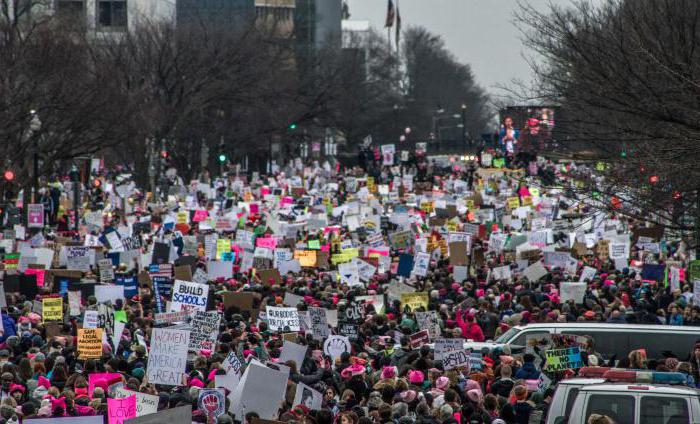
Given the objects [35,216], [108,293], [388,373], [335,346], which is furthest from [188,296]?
[35,216]

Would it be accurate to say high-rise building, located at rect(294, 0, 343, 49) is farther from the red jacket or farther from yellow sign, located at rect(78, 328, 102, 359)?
yellow sign, located at rect(78, 328, 102, 359)

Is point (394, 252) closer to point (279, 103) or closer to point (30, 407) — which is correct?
point (30, 407)

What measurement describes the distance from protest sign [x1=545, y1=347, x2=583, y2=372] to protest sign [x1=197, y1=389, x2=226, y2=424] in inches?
150

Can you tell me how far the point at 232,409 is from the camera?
47.9 feet

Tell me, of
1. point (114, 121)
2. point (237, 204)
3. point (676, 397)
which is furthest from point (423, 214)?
point (676, 397)

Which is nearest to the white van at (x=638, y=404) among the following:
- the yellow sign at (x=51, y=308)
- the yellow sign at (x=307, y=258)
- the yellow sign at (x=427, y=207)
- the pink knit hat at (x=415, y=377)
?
the pink knit hat at (x=415, y=377)

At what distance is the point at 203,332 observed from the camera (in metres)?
17.4

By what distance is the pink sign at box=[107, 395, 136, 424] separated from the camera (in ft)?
42.5

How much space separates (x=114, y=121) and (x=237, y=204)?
7224 mm

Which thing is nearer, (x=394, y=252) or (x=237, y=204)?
(x=394, y=252)

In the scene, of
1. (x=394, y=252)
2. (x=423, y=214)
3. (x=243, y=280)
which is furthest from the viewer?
(x=423, y=214)

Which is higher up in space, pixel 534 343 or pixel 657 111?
pixel 657 111

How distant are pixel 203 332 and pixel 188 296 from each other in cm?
281

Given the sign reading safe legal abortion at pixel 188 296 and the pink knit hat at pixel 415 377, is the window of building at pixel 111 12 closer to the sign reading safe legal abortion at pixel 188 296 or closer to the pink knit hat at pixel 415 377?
the sign reading safe legal abortion at pixel 188 296
